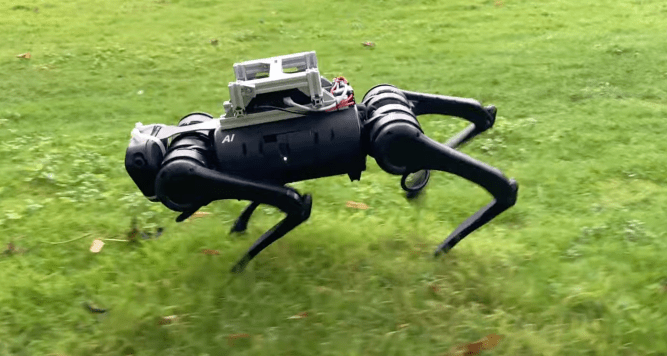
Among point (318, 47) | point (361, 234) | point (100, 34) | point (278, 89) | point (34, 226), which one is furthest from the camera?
point (100, 34)

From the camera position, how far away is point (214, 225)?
→ 475 centimetres

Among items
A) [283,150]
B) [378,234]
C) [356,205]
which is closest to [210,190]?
[283,150]

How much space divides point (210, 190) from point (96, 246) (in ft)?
4.98

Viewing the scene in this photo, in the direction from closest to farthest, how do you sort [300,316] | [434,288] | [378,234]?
1. [300,316]
2. [434,288]
3. [378,234]

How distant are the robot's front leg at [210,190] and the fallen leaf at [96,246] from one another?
1.23 meters

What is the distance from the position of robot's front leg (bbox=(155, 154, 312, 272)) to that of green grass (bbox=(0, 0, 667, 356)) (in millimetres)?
633

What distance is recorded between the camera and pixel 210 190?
3.60 meters

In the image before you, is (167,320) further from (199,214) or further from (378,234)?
(378,234)

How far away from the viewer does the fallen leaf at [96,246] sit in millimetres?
4590

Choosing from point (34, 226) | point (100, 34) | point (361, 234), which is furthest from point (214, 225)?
point (100, 34)

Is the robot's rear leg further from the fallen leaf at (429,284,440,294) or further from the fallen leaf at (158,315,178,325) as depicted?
the fallen leaf at (429,284,440,294)

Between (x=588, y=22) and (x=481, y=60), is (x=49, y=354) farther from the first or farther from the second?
(x=588, y=22)

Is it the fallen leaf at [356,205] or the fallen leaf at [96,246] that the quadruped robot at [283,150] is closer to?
the fallen leaf at [96,246]

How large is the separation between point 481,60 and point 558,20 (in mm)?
2453
